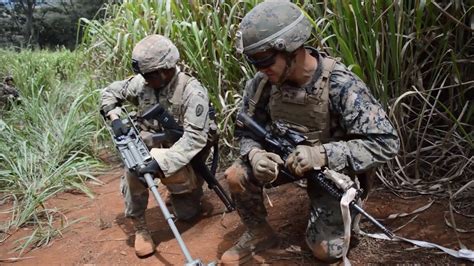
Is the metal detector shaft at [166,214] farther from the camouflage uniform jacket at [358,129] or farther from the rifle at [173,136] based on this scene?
the camouflage uniform jacket at [358,129]

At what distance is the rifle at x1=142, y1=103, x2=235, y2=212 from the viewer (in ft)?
7.76

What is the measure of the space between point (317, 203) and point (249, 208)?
13.4 inches

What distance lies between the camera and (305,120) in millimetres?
1922

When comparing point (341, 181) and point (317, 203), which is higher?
point (341, 181)

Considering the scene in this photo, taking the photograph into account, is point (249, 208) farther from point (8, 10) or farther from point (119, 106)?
point (8, 10)

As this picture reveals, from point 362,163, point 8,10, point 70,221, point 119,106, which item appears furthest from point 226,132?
point 8,10

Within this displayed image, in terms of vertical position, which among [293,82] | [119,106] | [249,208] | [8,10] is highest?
[293,82]

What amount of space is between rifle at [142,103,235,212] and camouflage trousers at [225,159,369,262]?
18.8 inches

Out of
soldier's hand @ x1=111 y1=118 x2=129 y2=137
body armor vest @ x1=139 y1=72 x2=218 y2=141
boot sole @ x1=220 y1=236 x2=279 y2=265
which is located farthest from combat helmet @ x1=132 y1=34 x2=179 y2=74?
boot sole @ x1=220 y1=236 x2=279 y2=265

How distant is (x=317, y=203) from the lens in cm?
196

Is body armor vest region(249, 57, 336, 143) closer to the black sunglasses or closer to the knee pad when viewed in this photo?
the black sunglasses

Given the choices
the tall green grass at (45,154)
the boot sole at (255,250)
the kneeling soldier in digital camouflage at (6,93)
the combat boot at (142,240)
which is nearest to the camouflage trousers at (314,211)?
the boot sole at (255,250)

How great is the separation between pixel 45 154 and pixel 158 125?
144 centimetres

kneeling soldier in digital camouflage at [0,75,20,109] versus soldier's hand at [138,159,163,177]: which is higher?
soldier's hand at [138,159,163,177]
